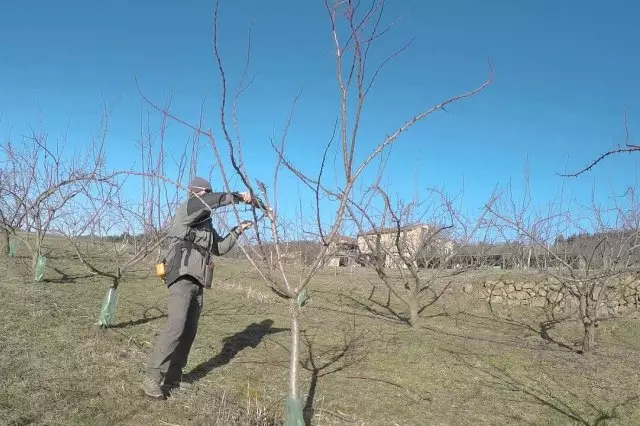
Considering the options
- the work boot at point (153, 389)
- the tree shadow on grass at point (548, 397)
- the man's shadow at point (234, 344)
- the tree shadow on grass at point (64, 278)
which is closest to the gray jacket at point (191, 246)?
the work boot at point (153, 389)

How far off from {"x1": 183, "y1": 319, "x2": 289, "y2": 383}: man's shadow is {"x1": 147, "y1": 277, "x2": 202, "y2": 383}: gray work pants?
0.53 m

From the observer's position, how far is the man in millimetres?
3482

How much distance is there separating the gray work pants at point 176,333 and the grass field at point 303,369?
214mm

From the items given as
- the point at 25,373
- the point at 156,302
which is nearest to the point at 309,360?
the point at 25,373

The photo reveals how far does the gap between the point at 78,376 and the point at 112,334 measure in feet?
4.96

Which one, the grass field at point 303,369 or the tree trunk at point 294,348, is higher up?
the tree trunk at point 294,348

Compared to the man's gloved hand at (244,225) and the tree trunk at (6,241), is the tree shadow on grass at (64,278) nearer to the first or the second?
the tree trunk at (6,241)

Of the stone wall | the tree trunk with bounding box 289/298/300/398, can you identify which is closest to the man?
the tree trunk with bounding box 289/298/300/398

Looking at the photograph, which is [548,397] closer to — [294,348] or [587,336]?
[587,336]

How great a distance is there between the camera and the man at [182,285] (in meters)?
3.48

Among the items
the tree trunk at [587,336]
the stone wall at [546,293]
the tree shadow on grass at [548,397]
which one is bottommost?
the tree shadow on grass at [548,397]

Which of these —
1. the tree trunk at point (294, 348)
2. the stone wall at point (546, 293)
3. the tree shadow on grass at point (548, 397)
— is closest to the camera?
the tree trunk at point (294, 348)

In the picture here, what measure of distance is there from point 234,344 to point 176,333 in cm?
216

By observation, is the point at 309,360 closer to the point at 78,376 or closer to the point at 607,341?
the point at 78,376
